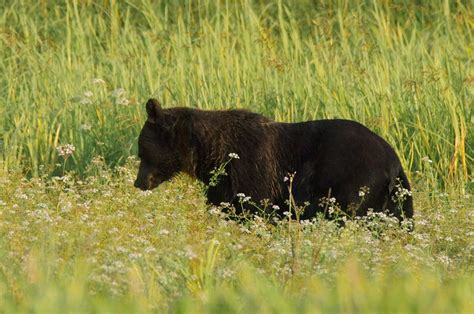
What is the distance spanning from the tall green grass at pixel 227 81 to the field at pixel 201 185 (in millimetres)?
25

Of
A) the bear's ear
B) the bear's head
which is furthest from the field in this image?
the bear's ear

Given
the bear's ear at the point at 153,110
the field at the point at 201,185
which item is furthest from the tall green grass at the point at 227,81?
the bear's ear at the point at 153,110

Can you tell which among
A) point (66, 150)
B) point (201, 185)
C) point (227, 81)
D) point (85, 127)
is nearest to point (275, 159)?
point (201, 185)

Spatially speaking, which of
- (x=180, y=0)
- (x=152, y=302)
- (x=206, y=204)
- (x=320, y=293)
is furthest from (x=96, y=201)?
(x=180, y=0)

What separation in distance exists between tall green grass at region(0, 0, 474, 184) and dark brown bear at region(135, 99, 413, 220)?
3.41 ft

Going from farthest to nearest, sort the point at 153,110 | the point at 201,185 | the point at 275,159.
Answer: the point at 201,185
the point at 153,110
the point at 275,159

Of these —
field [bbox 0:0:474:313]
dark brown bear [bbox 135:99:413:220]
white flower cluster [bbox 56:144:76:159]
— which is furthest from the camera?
white flower cluster [bbox 56:144:76:159]

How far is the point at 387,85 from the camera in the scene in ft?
31.1

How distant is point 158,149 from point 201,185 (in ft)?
1.74

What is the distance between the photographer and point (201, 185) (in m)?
8.36

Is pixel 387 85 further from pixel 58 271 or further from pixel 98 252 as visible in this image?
pixel 58 271

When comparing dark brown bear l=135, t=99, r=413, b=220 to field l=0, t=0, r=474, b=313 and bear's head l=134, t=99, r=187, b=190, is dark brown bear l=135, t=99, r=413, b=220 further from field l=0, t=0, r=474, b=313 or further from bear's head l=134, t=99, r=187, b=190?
field l=0, t=0, r=474, b=313

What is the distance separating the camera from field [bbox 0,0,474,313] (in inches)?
188

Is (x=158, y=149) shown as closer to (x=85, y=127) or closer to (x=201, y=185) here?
(x=201, y=185)
